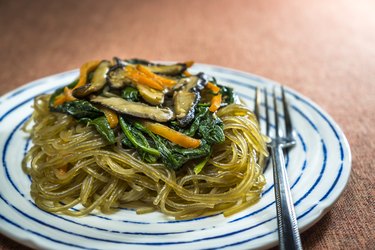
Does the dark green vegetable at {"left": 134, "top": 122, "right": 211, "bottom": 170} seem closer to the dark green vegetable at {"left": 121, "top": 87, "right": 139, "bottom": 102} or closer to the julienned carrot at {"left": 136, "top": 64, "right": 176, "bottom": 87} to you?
the dark green vegetable at {"left": 121, "top": 87, "right": 139, "bottom": 102}

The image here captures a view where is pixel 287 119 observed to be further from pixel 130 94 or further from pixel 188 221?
pixel 188 221

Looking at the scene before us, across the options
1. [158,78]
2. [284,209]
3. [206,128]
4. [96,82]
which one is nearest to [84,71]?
[96,82]

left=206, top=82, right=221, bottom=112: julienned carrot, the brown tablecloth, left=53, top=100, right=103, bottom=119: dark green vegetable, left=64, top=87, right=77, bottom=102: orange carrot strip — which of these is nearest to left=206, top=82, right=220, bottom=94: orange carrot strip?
left=206, top=82, right=221, bottom=112: julienned carrot

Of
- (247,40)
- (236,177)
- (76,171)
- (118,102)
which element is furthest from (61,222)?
(247,40)

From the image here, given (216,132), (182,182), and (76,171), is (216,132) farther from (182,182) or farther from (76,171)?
(76,171)

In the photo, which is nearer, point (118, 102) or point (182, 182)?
point (182, 182)

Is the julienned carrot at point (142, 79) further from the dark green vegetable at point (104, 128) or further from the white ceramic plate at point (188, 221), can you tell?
the white ceramic plate at point (188, 221)
